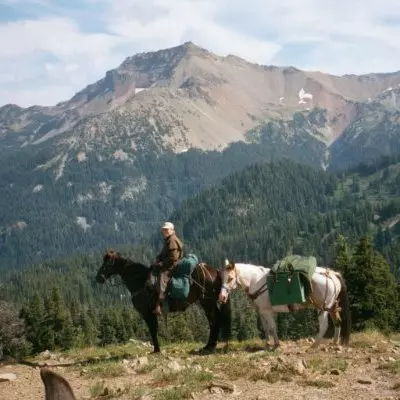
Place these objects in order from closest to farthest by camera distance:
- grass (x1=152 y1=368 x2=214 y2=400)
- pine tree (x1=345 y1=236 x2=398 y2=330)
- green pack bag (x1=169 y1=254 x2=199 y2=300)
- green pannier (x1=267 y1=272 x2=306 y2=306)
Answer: grass (x1=152 y1=368 x2=214 y2=400) → green pannier (x1=267 y1=272 x2=306 y2=306) → green pack bag (x1=169 y1=254 x2=199 y2=300) → pine tree (x1=345 y1=236 x2=398 y2=330)

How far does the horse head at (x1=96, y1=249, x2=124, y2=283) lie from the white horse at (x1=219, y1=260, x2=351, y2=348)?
4220mm

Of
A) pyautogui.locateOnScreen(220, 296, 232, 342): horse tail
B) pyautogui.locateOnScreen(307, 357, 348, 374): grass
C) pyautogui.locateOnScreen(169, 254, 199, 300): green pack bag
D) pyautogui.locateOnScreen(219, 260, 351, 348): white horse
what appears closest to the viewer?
pyautogui.locateOnScreen(307, 357, 348, 374): grass

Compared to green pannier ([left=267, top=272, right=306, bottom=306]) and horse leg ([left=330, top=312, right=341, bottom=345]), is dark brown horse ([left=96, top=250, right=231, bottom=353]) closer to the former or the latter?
green pannier ([left=267, top=272, right=306, bottom=306])

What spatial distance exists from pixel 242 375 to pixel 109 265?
310 inches

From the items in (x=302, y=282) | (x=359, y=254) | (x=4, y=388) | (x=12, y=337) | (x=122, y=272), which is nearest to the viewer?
(x=4, y=388)

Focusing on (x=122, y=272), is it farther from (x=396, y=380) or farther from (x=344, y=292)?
(x=396, y=380)

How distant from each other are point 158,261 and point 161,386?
19.6 feet

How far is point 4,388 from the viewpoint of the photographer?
52.4 ft

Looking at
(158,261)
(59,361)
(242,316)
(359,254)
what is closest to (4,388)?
(59,361)

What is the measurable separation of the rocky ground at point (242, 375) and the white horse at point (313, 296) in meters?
0.72

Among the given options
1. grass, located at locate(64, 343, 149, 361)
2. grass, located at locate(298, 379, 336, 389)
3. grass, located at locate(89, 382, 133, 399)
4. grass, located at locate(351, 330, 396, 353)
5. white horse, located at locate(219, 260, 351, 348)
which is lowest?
grass, located at locate(64, 343, 149, 361)

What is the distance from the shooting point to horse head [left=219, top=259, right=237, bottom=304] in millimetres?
18859

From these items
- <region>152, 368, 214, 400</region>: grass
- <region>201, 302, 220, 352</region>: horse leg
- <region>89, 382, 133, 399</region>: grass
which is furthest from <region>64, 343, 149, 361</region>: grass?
<region>89, 382, 133, 399</region>: grass

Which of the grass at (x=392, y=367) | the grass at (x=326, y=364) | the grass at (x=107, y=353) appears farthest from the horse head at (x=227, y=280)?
the grass at (x=392, y=367)
